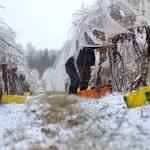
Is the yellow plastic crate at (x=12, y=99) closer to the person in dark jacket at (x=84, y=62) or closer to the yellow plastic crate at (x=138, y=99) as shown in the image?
the person in dark jacket at (x=84, y=62)

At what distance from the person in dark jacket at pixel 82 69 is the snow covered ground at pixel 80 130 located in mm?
7885

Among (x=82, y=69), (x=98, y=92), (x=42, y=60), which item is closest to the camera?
(x=98, y=92)

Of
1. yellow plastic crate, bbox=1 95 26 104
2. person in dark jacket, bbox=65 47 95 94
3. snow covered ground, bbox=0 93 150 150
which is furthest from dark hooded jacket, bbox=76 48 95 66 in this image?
snow covered ground, bbox=0 93 150 150

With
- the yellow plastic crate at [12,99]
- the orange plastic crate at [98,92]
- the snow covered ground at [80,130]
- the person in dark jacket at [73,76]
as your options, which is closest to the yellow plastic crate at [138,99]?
the snow covered ground at [80,130]

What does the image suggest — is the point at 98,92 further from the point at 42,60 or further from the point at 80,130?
the point at 42,60

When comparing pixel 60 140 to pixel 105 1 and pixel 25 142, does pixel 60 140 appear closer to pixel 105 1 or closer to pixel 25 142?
pixel 25 142

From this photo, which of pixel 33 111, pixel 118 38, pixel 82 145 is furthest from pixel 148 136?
pixel 118 38

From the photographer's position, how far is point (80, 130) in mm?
7953

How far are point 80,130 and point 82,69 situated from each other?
11.1m

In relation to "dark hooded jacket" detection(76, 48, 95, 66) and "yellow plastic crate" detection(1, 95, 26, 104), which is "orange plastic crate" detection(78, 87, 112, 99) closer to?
"yellow plastic crate" detection(1, 95, 26, 104)

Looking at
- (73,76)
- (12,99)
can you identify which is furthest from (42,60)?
(12,99)

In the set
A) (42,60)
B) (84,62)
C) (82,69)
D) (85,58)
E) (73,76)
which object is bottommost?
(42,60)

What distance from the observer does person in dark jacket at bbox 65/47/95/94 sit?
1886cm

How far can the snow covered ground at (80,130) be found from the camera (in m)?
6.83
